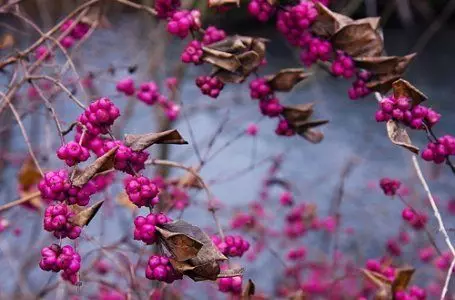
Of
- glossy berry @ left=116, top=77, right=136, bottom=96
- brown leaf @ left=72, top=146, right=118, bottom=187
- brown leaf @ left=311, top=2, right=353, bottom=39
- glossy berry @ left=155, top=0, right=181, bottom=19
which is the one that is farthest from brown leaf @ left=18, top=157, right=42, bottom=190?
brown leaf @ left=72, top=146, right=118, bottom=187

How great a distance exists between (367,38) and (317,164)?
11.9 ft

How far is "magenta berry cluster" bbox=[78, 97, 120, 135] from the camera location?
2.49 feet

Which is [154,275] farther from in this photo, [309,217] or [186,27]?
[309,217]

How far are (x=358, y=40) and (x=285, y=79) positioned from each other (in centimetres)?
13

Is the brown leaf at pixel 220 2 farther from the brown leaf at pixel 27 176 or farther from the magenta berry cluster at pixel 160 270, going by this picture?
the brown leaf at pixel 27 176

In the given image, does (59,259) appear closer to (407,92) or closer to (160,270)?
(160,270)

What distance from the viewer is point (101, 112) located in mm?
760

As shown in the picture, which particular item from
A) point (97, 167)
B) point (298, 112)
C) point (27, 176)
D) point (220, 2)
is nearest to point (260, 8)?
point (220, 2)

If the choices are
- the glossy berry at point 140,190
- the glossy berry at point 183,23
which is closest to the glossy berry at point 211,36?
the glossy berry at point 183,23

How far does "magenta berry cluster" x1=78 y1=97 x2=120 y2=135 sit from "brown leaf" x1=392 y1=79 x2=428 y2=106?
1.06 ft

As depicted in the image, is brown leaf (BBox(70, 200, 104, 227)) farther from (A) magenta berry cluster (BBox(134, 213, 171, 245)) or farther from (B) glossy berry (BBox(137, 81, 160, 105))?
(B) glossy berry (BBox(137, 81, 160, 105))

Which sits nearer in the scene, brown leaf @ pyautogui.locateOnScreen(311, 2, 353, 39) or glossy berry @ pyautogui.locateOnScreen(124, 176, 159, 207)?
glossy berry @ pyautogui.locateOnScreen(124, 176, 159, 207)

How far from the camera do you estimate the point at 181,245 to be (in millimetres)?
697

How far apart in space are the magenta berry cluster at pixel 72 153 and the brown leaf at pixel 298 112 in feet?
1.27
